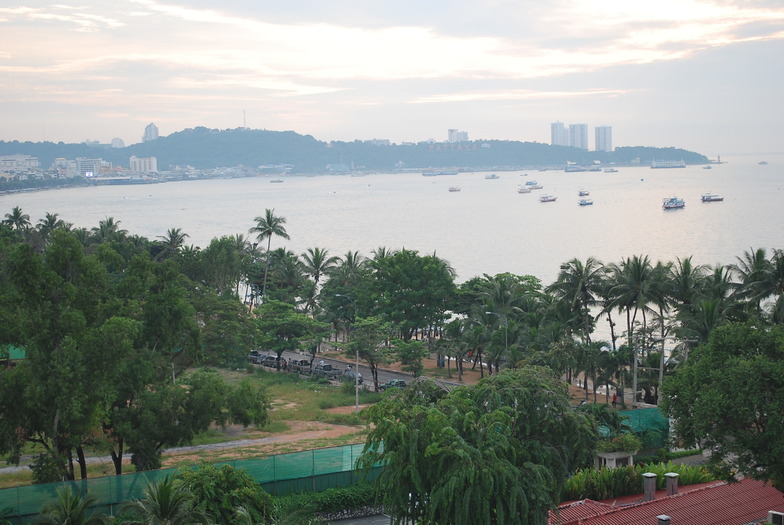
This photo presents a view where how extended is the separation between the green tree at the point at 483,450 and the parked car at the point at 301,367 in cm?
3291

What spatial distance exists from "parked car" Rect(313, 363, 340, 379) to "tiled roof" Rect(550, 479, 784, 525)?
28277mm

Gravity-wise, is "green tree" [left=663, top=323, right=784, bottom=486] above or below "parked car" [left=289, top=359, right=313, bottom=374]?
above

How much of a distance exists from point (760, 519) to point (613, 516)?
4552 mm

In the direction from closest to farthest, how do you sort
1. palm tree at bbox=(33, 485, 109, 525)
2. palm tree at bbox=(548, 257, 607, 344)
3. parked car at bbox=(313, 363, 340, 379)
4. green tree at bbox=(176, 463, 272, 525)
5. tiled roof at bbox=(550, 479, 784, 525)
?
palm tree at bbox=(33, 485, 109, 525) < green tree at bbox=(176, 463, 272, 525) < tiled roof at bbox=(550, 479, 784, 525) < palm tree at bbox=(548, 257, 607, 344) < parked car at bbox=(313, 363, 340, 379)

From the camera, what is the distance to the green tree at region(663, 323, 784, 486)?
71.4 ft

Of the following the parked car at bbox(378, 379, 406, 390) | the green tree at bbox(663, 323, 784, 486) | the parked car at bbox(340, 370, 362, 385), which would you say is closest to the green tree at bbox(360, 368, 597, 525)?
the green tree at bbox(663, 323, 784, 486)

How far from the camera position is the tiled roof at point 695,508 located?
23812mm

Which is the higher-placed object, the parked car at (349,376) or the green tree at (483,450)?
the green tree at (483,450)

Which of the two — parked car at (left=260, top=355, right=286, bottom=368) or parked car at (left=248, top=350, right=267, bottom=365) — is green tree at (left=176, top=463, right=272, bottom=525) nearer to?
parked car at (left=260, top=355, right=286, bottom=368)

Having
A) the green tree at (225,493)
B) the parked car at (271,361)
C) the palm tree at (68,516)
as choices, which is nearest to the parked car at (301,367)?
the parked car at (271,361)

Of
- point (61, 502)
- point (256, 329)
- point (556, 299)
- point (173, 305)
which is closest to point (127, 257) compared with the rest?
point (256, 329)

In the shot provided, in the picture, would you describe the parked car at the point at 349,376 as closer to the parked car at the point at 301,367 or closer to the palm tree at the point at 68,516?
the parked car at the point at 301,367

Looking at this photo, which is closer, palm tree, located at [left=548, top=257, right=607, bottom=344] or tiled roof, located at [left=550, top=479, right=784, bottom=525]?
tiled roof, located at [left=550, top=479, right=784, bottom=525]

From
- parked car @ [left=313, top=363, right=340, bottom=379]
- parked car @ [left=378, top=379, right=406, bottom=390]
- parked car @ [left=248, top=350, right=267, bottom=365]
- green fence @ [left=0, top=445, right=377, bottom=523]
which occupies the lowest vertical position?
parked car @ [left=248, top=350, right=267, bottom=365]
